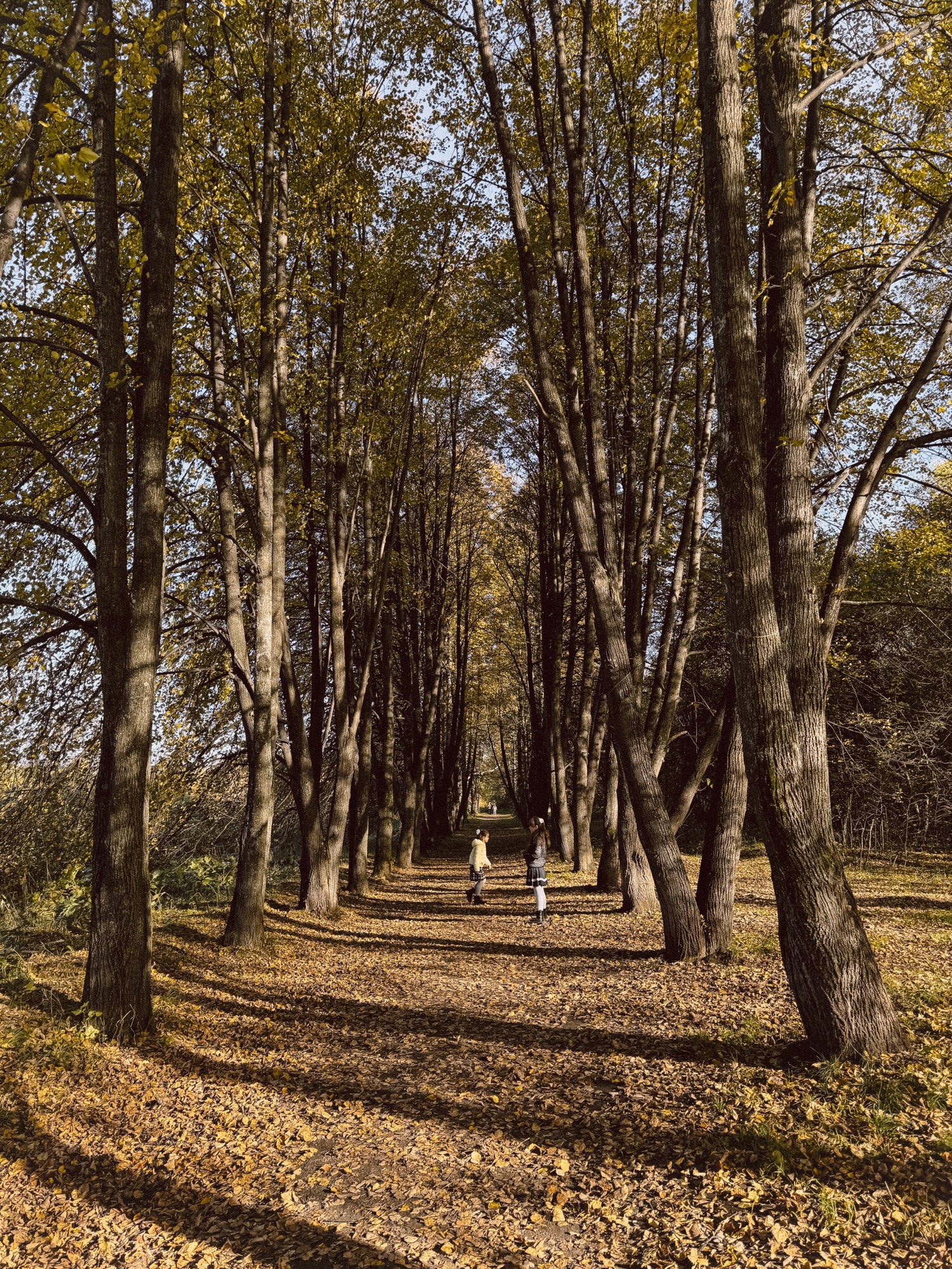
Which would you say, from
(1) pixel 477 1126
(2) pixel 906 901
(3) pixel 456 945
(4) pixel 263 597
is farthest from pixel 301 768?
(2) pixel 906 901

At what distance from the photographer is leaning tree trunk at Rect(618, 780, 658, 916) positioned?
10.9 meters

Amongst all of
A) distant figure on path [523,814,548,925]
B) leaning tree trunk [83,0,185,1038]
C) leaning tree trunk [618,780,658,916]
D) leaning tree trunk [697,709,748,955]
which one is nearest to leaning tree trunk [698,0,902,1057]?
leaning tree trunk [697,709,748,955]

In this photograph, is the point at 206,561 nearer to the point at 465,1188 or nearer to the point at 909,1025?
the point at 465,1188

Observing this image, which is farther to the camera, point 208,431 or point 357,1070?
point 208,431

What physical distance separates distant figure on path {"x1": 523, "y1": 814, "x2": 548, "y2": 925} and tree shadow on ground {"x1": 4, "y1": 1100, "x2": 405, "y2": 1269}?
24.4ft

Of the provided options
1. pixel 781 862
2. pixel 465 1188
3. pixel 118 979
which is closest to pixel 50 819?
pixel 118 979

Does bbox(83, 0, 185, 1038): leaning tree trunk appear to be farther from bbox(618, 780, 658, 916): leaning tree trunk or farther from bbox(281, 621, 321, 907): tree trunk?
bbox(618, 780, 658, 916): leaning tree trunk

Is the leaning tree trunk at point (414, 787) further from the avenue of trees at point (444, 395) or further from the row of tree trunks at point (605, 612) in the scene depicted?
the row of tree trunks at point (605, 612)

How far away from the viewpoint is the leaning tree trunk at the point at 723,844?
25.5ft

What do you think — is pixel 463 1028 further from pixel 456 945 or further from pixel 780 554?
pixel 780 554

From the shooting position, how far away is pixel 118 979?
5840mm

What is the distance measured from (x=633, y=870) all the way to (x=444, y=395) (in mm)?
11940

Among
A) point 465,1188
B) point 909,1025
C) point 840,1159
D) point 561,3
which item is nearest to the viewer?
point 840,1159

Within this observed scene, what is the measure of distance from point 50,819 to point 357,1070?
205 inches
